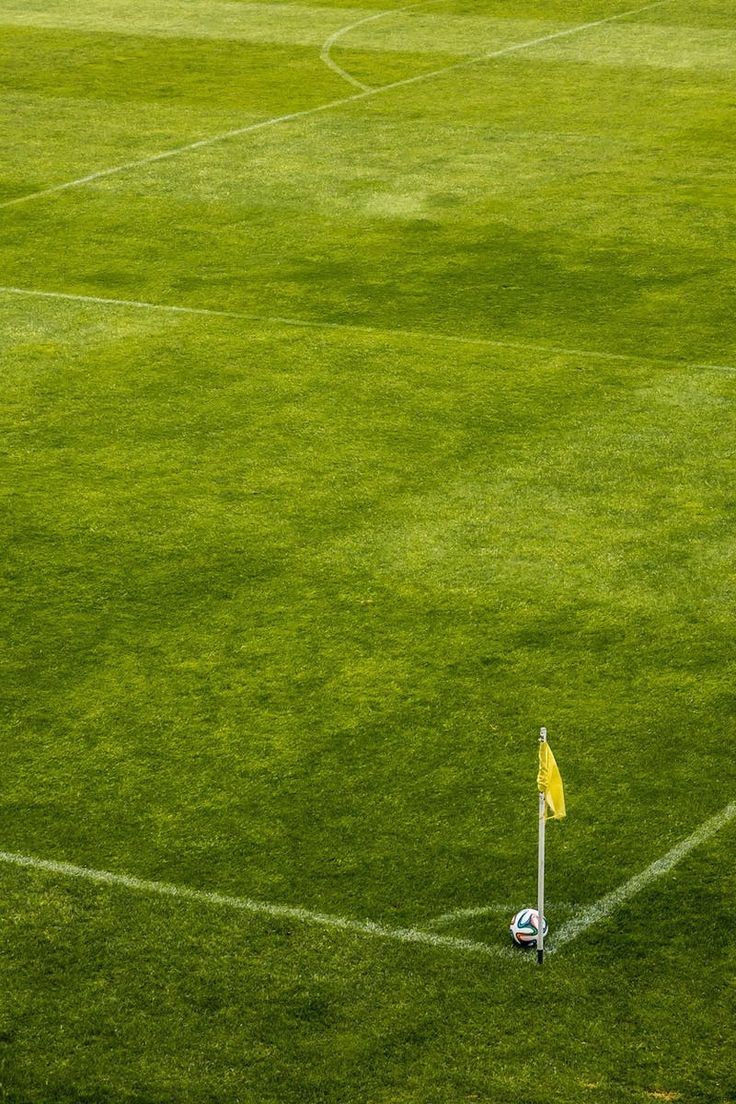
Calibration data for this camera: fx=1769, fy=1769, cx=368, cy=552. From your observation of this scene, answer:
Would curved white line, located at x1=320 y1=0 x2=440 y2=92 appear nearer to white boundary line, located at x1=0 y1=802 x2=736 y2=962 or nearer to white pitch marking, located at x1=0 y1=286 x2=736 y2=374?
white pitch marking, located at x1=0 y1=286 x2=736 y2=374

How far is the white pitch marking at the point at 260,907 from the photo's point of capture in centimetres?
693

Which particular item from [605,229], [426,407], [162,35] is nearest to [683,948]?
[426,407]

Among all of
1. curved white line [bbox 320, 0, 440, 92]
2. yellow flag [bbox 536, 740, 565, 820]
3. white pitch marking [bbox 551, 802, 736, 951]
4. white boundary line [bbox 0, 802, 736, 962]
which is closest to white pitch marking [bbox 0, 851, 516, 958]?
white boundary line [bbox 0, 802, 736, 962]

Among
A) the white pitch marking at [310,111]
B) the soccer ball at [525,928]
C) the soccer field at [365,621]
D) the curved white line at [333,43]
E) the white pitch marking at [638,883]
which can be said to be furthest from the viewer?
the curved white line at [333,43]

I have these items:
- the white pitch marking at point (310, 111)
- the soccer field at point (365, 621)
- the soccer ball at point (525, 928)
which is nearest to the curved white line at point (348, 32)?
the white pitch marking at point (310, 111)

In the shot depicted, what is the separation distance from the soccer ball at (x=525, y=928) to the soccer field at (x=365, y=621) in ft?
0.25

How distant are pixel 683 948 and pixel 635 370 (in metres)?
6.85

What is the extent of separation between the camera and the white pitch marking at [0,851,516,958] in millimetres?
6934

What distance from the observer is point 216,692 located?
28.8 feet

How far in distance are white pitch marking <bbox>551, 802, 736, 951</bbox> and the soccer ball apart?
0.34 ft

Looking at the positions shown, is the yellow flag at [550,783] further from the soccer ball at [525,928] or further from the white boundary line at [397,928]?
the white boundary line at [397,928]

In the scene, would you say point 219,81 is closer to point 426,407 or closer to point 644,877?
point 426,407

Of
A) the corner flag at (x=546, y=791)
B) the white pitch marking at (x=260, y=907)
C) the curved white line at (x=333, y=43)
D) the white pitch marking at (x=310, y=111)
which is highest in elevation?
the corner flag at (x=546, y=791)

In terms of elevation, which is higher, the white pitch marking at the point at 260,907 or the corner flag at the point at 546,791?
the corner flag at the point at 546,791
